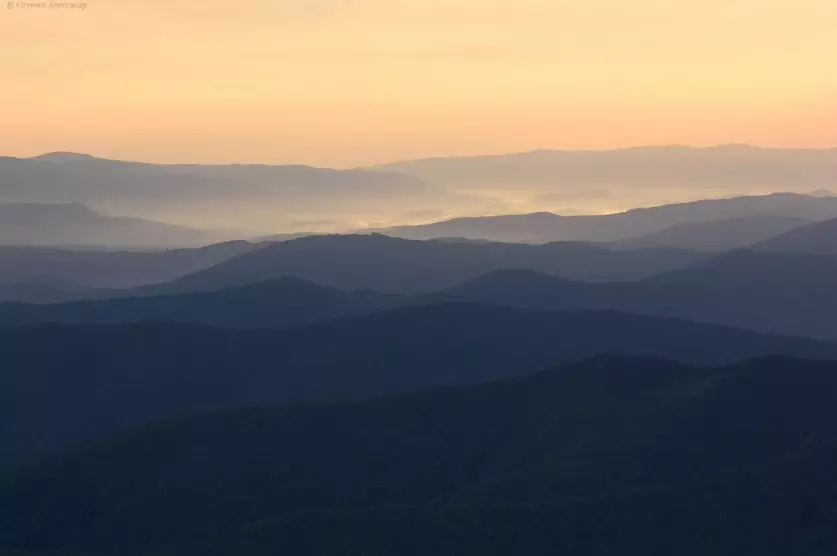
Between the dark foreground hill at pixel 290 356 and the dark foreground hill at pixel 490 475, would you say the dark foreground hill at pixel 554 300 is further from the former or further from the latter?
the dark foreground hill at pixel 490 475

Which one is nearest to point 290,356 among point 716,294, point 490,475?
point 490,475

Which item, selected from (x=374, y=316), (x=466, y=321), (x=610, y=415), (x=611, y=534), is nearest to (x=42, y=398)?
(x=374, y=316)

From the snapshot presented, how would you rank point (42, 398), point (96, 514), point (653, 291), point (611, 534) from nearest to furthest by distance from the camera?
point (611, 534), point (96, 514), point (42, 398), point (653, 291)

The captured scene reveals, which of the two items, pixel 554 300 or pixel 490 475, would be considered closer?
pixel 490 475

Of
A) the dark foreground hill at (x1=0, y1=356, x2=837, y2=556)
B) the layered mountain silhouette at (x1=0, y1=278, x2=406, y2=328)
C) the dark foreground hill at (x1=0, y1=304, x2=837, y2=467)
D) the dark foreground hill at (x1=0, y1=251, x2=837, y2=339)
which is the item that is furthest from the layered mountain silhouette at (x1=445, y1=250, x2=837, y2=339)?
the dark foreground hill at (x1=0, y1=356, x2=837, y2=556)

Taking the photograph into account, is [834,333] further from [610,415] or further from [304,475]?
[304,475]

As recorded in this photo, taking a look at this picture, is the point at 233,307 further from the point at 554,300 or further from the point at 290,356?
the point at 554,300
